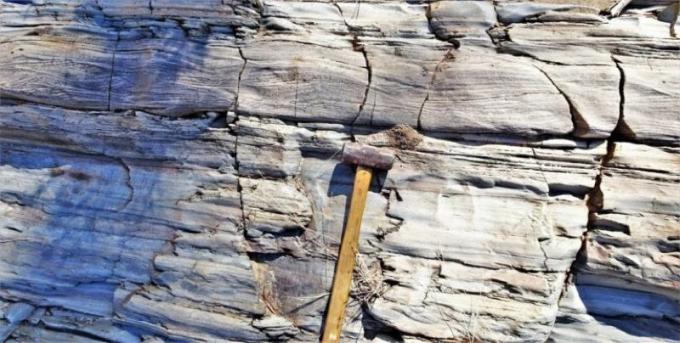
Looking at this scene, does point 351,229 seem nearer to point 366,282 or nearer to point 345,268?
point 345,268

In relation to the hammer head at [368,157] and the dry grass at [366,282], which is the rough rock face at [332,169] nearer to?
the dry grass at [366,282]

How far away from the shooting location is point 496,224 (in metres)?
3.54

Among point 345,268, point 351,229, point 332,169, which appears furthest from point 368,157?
point 345,268

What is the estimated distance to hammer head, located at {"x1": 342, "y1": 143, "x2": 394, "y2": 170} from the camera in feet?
11.7

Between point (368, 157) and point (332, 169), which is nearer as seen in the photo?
point (368, 157)

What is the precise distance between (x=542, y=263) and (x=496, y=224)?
36 centimetres

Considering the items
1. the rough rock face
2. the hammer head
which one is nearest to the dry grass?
the rough rock face

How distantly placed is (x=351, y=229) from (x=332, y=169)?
418 millimetres

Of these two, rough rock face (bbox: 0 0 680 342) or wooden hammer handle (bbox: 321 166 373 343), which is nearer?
rough rock face (bbox: 0 0 680 342)

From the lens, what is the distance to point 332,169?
3.72 m

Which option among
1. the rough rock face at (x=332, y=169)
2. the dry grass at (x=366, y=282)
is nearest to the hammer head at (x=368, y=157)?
the rough rock face at (x=332, y=169)

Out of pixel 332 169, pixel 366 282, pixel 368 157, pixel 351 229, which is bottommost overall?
pixel 366 282

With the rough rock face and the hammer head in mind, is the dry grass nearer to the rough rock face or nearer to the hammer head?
the rough rock face

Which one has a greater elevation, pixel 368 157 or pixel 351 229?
pixel 368 157
